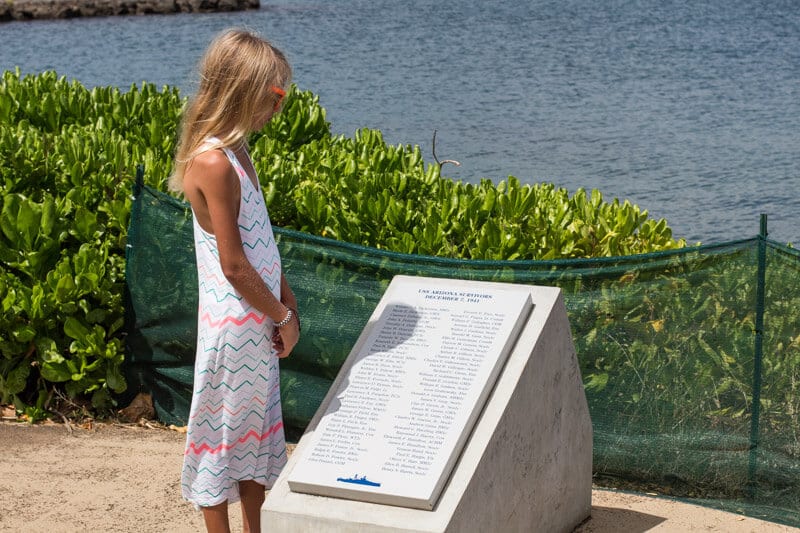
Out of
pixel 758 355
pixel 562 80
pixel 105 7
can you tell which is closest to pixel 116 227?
pixel 758 355

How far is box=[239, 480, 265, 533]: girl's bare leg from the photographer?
4258 mm

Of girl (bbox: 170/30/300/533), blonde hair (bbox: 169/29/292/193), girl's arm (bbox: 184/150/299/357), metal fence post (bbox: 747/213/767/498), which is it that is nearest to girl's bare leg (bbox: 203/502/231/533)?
girl (bbox: 170/30/300/533)

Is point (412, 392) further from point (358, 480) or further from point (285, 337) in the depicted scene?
point (285, 337)

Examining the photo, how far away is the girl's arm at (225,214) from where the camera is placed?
3814 mm

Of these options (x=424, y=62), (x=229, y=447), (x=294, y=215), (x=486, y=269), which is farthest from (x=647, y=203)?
(x=424, y=62)

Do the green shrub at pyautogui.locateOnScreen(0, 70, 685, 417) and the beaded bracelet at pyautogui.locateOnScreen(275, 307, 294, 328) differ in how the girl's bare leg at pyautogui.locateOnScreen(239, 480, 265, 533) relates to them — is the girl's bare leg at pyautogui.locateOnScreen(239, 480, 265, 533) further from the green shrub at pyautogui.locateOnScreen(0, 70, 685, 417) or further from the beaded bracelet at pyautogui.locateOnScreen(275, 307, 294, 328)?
the green shrub at pyautogui.locateOnScreen(0, 70, 685, 417)

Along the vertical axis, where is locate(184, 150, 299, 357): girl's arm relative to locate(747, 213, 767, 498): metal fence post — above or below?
above

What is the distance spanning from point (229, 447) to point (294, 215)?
2.88m

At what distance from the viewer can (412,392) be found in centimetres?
424

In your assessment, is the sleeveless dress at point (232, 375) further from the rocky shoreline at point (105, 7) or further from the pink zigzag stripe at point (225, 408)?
the rocky shoreline at point (105, 7)

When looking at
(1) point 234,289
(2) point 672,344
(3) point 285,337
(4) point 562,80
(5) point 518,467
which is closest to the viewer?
(1) point 234,289

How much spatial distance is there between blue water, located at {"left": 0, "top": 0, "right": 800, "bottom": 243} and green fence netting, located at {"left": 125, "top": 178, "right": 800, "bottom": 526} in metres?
1.93

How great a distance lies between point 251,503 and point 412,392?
742 mm

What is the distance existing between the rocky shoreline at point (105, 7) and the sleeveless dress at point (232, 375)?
39132 mm
